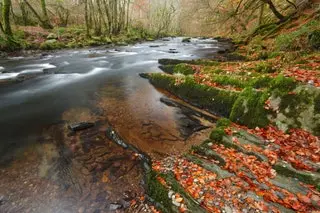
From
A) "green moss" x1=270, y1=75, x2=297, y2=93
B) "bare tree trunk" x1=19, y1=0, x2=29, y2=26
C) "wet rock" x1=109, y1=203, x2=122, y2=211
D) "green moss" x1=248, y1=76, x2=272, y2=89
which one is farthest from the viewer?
"bare tree trunk" x1=19, y1=0, x2=29, y2=26

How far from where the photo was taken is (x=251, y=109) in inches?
195

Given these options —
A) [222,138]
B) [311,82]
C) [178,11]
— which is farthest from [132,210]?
[178,11]

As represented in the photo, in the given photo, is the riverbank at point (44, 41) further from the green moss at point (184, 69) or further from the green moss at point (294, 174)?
the green moss at point (294, 174)

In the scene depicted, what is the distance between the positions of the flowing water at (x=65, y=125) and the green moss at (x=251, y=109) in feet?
3.11

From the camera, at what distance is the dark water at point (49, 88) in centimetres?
586

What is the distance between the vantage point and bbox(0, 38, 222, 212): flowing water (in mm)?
3777

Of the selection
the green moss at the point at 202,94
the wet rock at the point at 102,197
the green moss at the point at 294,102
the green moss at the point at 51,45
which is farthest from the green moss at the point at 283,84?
the green moss at the point at 51,45

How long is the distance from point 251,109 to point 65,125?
16.1 ft

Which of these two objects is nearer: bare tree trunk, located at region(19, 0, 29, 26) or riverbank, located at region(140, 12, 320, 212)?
riverbank, located at region(140, 12, 320, 212)

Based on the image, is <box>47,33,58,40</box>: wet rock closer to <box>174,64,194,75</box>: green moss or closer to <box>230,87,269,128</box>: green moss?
<box>174,64,194,75</box>: green moss

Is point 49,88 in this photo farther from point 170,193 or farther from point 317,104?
point 317,104

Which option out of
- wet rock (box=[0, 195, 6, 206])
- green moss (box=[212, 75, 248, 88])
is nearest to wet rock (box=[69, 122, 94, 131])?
wet rock (box=[0, 195, 6, 206])

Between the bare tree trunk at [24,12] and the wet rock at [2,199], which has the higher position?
the bare tree trunk at [24,12]

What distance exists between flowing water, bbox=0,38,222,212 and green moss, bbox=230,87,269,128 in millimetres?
948
